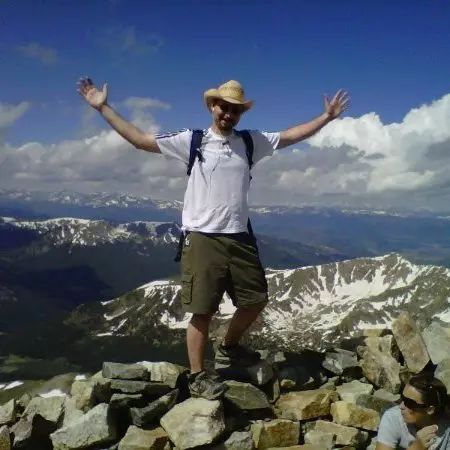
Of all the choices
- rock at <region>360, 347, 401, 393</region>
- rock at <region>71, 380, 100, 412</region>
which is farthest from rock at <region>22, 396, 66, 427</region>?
rock at <region>360, 347, 401, 393</region>

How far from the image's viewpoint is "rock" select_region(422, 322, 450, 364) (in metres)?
12.5

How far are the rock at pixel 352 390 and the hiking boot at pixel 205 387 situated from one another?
3962 millimetres

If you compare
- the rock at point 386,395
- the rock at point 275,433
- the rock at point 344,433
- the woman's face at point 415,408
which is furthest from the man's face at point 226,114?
the rock at point 386,395

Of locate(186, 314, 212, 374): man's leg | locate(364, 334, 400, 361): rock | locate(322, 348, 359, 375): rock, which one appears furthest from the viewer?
locate(364, 334, 400, 361): rock

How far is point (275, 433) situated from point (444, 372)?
463 centimetres

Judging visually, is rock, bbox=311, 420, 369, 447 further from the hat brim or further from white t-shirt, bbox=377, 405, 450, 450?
the hat brim

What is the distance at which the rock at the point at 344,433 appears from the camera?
1041cm

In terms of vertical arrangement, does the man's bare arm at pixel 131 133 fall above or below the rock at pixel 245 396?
above

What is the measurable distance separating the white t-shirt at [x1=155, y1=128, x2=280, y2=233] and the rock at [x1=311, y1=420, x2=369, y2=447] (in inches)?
217

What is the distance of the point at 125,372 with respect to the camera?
1109cm

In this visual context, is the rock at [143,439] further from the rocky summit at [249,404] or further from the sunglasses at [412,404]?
the sunglasses at [412,404]

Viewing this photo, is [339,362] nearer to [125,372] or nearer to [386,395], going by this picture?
[386,395]

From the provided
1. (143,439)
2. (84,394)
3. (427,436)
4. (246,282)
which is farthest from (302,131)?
(84,394)

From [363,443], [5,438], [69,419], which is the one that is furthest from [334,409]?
[5,438]
